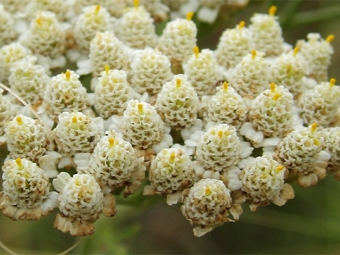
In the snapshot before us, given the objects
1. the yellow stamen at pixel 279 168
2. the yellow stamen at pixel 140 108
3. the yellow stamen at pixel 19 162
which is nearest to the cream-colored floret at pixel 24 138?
the yellow stamen at pixel 19 162

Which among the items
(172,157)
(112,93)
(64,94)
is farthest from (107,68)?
(172,157)

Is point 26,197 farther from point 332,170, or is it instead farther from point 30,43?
point 332,170

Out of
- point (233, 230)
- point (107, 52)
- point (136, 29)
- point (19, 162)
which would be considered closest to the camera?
point (19, 162)

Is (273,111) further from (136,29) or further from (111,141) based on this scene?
(136,29)

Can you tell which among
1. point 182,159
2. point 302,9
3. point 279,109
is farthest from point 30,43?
point 302,9

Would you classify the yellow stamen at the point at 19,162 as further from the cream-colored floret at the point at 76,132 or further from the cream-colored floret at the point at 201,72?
the cream-colored floret at the point at 201,72
